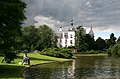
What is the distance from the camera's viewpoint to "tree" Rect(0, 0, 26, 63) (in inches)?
1211

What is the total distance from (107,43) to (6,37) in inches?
5626

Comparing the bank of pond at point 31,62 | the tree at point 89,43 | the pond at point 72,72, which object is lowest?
the pond at point 72,72

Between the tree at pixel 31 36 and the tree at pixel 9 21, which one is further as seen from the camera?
the tree at pixel 31 36

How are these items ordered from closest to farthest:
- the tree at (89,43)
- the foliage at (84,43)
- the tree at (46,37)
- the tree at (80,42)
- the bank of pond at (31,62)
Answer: the bank of pond at (31,62) < the tree at (46,37) < the tree at (80,42) < the foliage at (84,43) < the tree at (89,43)

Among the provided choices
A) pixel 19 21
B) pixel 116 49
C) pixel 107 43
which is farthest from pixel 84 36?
pixel 19 21

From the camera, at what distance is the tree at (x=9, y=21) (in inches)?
1211

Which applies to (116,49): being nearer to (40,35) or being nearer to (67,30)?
(40,35)

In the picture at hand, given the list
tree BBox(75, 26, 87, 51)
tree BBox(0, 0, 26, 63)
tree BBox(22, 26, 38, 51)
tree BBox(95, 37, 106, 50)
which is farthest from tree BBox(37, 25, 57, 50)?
tree BBox(0, 0, 26, 63)

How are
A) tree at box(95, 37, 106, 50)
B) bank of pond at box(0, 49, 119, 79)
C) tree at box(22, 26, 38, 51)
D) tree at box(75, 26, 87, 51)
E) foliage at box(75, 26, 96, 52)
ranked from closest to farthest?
1. bank of pond at box(0, 49, 119, 79)
2. tree at box(22, 26, 38, 51)
3. tree at box(75, 26, 87, 51)
4. foliage at box(75, 26, 96, 52)
5. tree at box(95, 37, 106, 50)

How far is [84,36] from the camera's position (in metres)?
152

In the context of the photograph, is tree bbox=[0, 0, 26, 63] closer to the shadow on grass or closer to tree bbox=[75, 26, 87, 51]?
the shadow on grass

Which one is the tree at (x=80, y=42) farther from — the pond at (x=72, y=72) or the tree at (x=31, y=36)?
the pond at (x=72, y=72)

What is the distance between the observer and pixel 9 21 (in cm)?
3186

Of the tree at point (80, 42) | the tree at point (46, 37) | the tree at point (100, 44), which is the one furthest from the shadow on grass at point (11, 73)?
the tree at point (100, 44)
